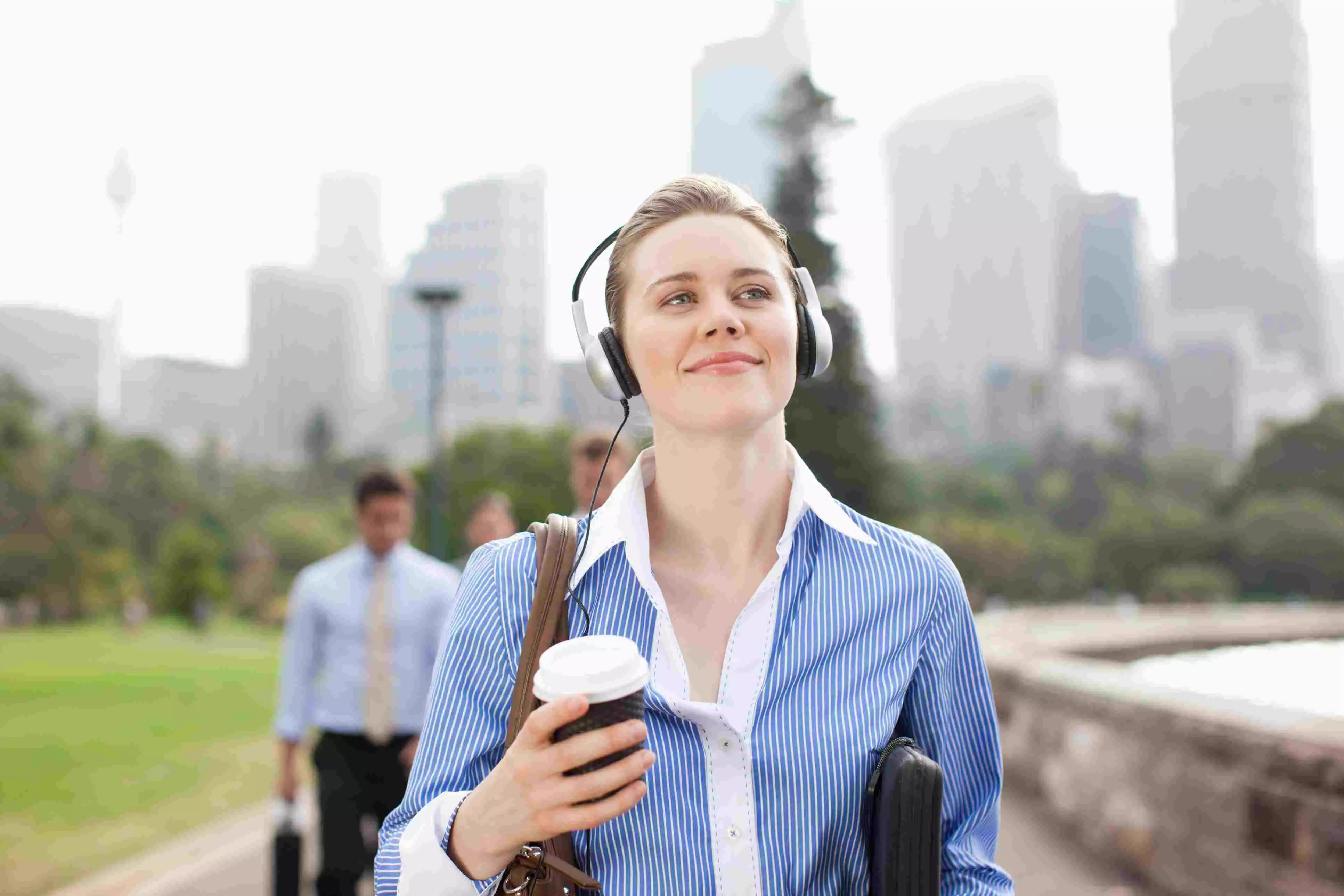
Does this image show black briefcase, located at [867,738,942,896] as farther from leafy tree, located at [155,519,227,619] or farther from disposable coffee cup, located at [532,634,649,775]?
leafy tree, located at [155,519,227,619]

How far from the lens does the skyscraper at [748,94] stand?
85.2 feet

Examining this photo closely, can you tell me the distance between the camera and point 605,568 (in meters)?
1.48

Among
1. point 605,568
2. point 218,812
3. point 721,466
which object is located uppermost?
point 721,466

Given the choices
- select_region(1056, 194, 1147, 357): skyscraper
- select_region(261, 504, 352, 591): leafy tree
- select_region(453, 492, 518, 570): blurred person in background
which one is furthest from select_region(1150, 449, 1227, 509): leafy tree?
select_region(453, 492, 518, 570): blurred person in background

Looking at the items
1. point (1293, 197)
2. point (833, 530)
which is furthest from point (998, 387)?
point (833, 530)

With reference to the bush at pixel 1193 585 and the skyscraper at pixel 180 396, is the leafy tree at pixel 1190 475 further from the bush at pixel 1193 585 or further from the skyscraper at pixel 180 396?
the skyscraper at pixel 180 396

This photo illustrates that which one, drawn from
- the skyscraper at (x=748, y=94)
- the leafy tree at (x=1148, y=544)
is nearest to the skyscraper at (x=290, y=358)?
the skyscraper at (x=748, y=94)

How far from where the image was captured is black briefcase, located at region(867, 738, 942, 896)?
4.35 feet

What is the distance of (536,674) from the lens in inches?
48.0

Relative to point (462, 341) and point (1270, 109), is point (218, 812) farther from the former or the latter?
point (1270, 109)

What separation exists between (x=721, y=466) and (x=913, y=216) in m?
109

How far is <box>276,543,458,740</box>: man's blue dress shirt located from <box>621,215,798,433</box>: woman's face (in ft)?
10.4

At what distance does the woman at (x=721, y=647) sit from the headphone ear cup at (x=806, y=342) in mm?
18

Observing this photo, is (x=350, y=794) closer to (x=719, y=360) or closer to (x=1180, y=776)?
(x=719, y=360)
